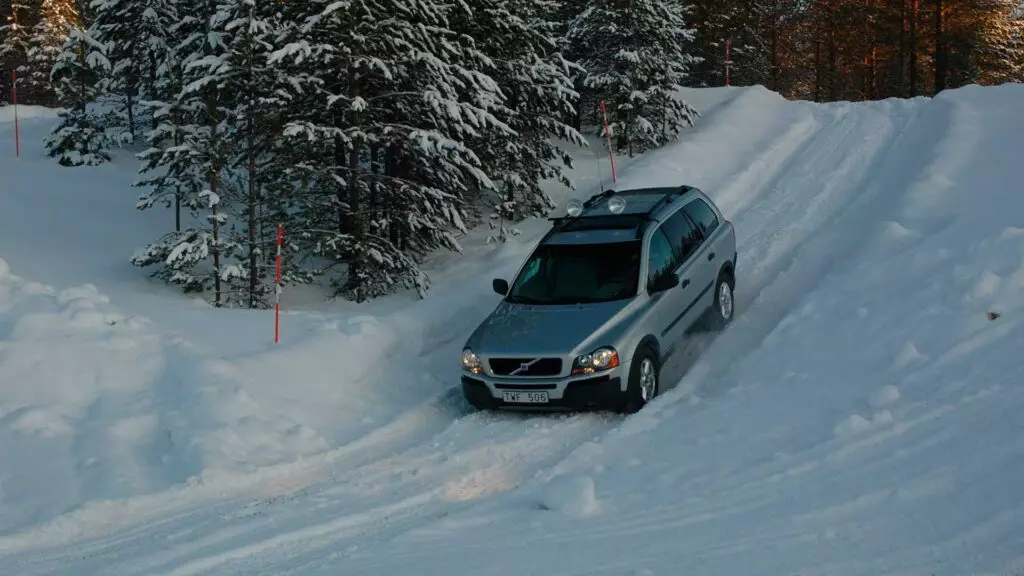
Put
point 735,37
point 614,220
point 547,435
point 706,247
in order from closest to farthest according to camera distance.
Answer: point 547,435 < point 614,220 < point 706,247 < point 735,37

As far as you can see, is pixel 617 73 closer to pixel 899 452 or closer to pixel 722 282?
pixel 722 282

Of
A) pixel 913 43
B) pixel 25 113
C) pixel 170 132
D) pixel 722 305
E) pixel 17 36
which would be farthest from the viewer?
pixel 17 36

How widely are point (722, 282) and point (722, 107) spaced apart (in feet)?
56.4

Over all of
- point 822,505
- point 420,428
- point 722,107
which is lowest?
point 420,428

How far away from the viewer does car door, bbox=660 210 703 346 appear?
32.7ft

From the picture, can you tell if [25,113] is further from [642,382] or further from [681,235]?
[642,382]

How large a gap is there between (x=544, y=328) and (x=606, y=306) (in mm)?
718

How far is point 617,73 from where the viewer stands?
76.4 ft

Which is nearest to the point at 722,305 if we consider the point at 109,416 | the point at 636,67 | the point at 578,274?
→ the point at 578,274

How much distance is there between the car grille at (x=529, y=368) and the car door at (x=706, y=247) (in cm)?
262

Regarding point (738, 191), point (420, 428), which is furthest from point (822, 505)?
point (738, 191)

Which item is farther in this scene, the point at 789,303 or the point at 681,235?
the point at 789,303

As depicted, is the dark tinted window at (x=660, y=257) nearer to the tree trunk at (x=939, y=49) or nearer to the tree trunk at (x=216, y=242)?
the tree trunk at (x=216, y=242)

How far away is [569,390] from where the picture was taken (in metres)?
8.62
